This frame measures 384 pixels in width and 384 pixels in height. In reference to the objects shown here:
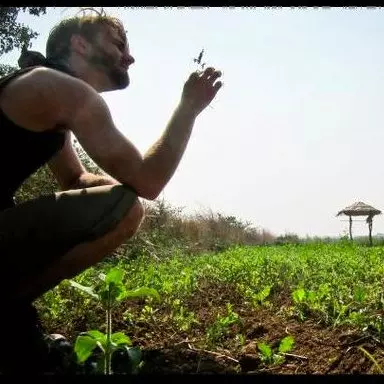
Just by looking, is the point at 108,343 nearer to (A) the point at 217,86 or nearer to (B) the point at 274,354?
(B) the point at 274,354

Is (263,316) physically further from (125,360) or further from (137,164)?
(137,164)

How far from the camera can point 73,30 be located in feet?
7.40

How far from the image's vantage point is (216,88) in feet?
7.04

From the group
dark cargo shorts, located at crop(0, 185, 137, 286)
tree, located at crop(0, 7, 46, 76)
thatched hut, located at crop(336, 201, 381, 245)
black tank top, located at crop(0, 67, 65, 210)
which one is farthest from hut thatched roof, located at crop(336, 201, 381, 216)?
black tank top, located at crop(0, 67, 65, 210)

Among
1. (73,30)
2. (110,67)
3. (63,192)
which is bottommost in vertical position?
(63,192)

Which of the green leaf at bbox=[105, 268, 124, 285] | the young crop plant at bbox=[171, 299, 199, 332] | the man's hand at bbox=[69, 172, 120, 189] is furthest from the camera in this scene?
the young crop plant at bbox=[171, 299, 199, 332]

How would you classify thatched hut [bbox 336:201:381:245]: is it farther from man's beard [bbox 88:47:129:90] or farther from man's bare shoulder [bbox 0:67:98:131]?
man's bare shoulder [bbox 0:67:98:131]

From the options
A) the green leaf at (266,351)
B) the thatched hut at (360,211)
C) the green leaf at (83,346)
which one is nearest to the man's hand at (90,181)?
the green leaf at (83,346)

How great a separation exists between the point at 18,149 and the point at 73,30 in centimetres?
64

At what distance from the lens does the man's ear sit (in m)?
2.24

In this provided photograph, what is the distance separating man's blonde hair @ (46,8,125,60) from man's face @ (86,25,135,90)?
0.08 feet

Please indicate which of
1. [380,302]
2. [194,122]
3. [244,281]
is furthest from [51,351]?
[244,281]

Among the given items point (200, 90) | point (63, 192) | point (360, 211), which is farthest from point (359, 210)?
point (63, 192)

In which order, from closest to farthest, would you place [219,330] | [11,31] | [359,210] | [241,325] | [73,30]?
[73,30] < [219,330] < [241,325] < [11,31] < [359,210]
